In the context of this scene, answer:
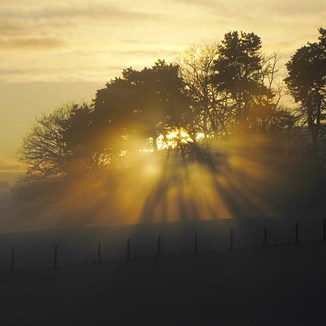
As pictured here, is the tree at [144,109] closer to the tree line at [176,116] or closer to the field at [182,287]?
the tree line at [176,116]

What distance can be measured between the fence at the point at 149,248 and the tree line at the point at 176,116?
20803 millimetres

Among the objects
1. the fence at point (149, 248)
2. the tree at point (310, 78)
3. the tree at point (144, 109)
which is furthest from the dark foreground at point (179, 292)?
A: the tree at point (144, 109)

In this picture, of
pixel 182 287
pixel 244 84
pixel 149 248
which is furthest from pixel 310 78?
pixel 182 287

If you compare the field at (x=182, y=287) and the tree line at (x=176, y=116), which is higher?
the tree line at (x=176, y=116)

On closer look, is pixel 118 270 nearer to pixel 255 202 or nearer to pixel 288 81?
pixel 255 202

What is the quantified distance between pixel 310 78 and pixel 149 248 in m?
29.6

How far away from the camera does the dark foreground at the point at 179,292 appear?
82.4 feet

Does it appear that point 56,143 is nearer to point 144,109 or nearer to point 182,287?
point 144,109

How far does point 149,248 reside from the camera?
154 feet

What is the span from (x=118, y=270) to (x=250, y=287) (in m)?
9.67

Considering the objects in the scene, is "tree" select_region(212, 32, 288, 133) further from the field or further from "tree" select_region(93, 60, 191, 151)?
the field

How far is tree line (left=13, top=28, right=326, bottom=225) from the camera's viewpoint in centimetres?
7400

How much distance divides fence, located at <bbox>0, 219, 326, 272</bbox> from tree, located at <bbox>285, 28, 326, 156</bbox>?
1839 cm

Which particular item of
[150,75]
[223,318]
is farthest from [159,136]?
[223,318]
